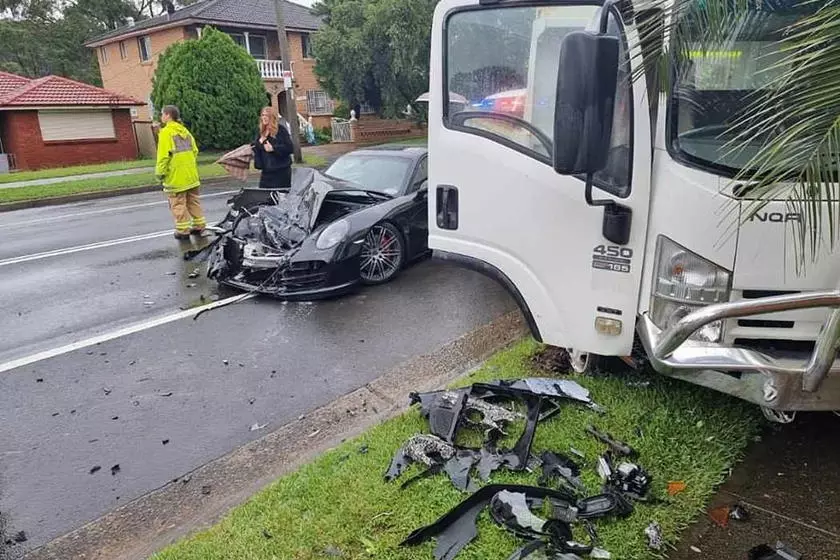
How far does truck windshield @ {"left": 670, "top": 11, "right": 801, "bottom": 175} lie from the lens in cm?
257

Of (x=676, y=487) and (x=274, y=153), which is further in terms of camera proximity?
(x=274, y=153)

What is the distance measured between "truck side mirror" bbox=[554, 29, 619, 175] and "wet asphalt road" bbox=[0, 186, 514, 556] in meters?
2.47

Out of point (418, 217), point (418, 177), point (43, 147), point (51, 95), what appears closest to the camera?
point (418, 217)

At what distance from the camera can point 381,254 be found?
6758 millimetres

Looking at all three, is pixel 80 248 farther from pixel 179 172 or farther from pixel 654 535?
pixel 654 535

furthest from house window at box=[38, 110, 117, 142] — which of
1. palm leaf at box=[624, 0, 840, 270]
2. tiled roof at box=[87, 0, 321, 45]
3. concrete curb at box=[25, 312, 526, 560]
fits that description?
palm leaf at box=[624, 0, 840, 270]

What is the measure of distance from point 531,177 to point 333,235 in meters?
3.18

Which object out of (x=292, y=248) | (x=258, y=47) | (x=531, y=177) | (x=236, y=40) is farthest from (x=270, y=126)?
(x=258, y=47)

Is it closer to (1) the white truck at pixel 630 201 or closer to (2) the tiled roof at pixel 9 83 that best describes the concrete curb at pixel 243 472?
(1) the white truck at pixel 630 201

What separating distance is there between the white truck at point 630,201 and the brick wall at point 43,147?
24933 mm

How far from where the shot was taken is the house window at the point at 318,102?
34000 millimetres

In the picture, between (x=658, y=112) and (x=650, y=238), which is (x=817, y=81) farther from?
(x=650, y=238)

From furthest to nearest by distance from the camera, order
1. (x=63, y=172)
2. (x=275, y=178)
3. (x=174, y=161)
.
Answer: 1. (x=63, y=172)
2. (x=174, y=161)
3. (x=275, y=178)

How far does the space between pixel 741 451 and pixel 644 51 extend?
85.2 inches
